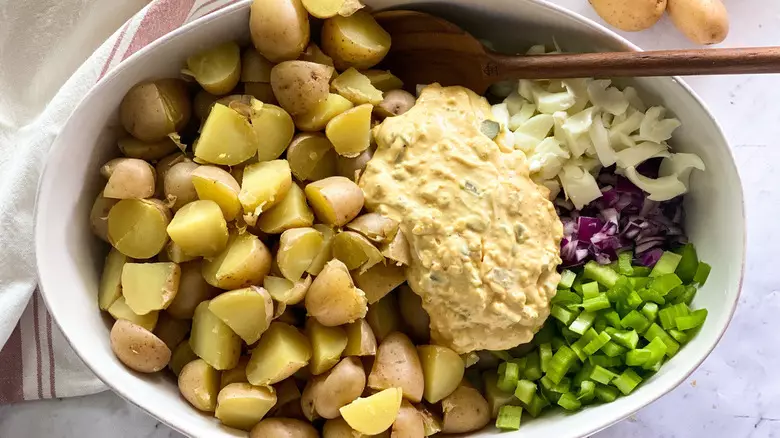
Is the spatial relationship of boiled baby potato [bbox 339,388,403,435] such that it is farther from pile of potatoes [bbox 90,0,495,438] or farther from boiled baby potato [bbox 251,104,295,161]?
boiled baby potato [bbox 251,104,295,161]

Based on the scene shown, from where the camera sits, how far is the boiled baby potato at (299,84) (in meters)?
1.40

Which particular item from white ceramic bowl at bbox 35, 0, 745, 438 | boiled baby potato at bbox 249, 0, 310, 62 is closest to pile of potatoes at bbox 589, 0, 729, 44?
white ceramic bowl at bbox 35, 0, 745, 438

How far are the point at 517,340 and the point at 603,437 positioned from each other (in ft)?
1.36

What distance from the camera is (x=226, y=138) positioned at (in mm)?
1401

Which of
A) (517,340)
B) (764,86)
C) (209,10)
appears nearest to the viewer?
(517,340)

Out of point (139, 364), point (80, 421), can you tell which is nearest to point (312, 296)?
Result: point (139, 364)

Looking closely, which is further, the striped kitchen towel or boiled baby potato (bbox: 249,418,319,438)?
the striped kitchen towel

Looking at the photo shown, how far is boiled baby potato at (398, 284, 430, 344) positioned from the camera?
1514 millimetres

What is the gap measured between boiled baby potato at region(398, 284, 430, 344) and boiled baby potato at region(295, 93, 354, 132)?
0.36 meters

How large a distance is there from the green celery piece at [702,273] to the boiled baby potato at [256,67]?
91cm

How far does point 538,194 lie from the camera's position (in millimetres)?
1470

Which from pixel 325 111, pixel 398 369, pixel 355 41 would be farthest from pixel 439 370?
pixel 355 41

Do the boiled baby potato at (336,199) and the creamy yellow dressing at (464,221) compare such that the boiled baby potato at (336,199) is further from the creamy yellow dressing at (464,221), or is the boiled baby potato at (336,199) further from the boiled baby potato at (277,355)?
the boiled baby potato at (277,355)

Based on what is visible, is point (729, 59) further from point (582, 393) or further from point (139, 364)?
point (139, 364)
